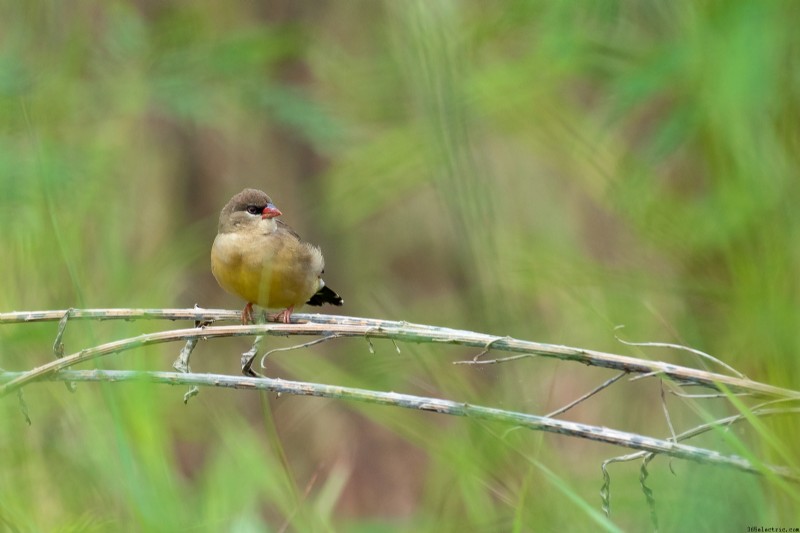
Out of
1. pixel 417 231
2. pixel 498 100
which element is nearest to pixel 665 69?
pixel 498 100

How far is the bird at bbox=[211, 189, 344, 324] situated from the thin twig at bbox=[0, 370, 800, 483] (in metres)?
1.49

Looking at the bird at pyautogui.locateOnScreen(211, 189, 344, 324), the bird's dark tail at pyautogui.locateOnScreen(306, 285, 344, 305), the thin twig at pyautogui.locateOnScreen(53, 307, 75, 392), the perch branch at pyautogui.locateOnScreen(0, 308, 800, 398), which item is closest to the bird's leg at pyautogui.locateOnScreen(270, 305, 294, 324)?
the bird at pyautogui.locateOnScreen(211, 189, 344, 324)

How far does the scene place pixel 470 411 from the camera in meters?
1.65

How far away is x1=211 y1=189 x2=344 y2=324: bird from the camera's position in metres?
3.64

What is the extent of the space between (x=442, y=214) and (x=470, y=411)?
2.58 metres

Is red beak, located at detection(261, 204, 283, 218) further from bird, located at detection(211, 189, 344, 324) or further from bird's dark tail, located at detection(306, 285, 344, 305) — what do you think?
bird's dark tail, located at detection(306, 285, 344, 305)

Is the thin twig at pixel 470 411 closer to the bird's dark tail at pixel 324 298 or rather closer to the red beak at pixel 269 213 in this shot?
the red beak at pixel 269 213

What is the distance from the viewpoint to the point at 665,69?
9.84ft

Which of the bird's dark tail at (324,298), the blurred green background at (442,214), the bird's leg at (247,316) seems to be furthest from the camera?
the bird's dark tail at (324,298)

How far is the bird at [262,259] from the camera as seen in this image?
3645mm

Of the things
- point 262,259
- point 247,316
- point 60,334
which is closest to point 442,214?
point 262,259

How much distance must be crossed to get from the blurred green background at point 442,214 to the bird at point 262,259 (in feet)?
0.60

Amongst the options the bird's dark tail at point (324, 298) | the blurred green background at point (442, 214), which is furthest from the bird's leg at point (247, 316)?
the bird's dark tail at point (324, 298)

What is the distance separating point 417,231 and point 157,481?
742 cm
